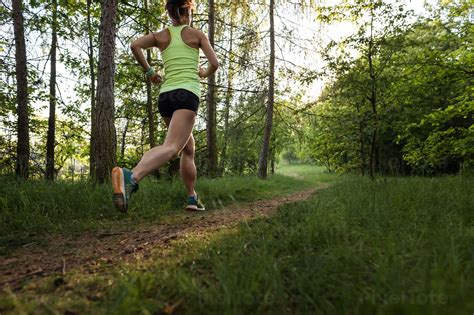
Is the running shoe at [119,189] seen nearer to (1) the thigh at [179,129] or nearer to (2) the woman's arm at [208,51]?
(1) the thigh at [179,129]

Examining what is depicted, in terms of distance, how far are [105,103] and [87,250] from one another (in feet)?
9.84

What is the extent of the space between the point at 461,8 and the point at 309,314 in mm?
9907

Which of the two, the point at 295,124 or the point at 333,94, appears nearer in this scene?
the point at 333,94

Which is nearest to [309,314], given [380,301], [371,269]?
[380,301]

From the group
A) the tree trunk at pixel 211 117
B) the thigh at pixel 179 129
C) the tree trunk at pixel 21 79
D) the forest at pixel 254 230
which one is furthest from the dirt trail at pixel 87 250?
the tree trunk at pixel 211 117

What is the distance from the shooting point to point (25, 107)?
24.6 ft

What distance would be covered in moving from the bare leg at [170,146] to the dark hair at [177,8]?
1133 millimetres

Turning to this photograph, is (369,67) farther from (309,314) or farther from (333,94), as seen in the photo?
(309,314)

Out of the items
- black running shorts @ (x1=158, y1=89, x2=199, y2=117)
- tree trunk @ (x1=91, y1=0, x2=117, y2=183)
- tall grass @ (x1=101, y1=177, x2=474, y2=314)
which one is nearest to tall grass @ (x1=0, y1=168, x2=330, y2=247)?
tree trunk @ (x1=91, y1=0, x2=117, y2=183)

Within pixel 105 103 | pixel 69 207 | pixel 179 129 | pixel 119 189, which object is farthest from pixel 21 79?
pixel 119 189

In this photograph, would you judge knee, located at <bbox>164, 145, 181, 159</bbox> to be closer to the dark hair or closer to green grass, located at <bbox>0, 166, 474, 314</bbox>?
green grass, located at <bbox>0, 166, 474, 314</bbox>

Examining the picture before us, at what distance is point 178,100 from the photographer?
319 cm

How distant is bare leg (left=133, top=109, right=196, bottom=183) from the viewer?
288cm

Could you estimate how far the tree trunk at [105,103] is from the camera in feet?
15.1
